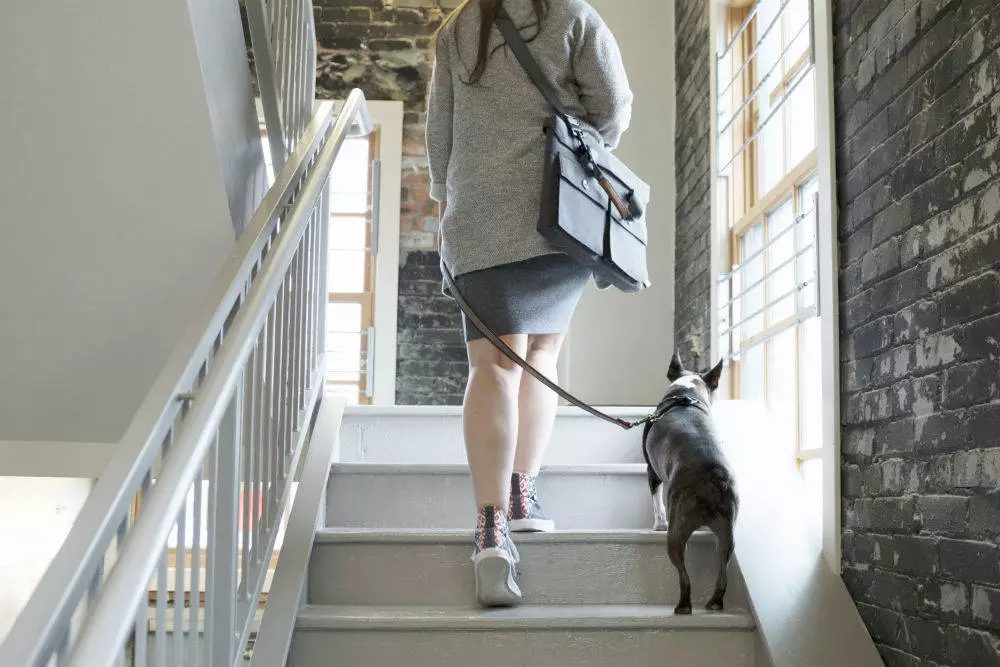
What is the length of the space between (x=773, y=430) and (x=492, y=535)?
1110mm

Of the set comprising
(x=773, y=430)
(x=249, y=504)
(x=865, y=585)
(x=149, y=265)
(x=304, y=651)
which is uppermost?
(x=149, y=265)

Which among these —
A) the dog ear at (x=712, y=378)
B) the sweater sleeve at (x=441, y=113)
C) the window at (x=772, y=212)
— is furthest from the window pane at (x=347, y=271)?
the sweater sleeve at (x=441, y=113)

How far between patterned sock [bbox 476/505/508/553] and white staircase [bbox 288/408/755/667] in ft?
0.45

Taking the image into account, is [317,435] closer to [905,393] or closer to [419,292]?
[905,393]

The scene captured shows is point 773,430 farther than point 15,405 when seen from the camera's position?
No

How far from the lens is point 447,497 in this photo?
9.30ft

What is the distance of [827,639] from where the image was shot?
2.14 m

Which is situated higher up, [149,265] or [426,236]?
[426,236]

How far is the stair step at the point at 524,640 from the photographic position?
2195 millimetres

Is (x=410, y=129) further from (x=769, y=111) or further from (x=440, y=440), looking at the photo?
(x=440, y=440)

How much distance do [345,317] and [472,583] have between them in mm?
4011

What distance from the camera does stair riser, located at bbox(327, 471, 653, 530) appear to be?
2818 mm

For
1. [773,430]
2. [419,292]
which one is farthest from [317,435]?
[419,292]

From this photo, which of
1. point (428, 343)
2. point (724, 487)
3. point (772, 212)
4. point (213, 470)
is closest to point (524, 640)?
point (724, 487)
